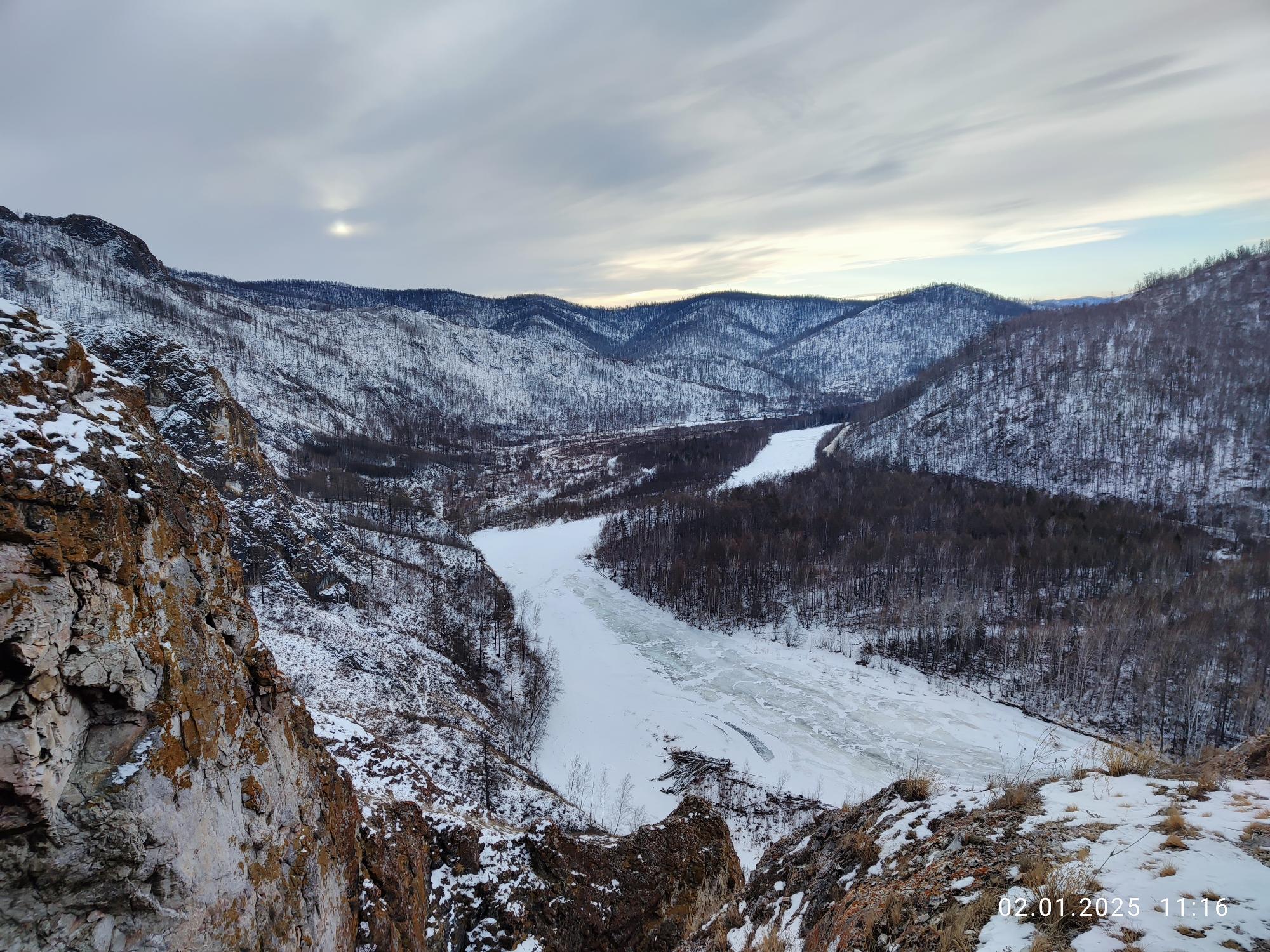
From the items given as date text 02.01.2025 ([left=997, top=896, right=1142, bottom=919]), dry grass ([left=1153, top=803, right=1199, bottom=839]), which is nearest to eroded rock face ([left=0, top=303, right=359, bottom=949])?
date text 02.01.2025 ([left=997, top=896, right=1142, bottom=919])

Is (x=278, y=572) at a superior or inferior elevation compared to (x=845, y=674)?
superior

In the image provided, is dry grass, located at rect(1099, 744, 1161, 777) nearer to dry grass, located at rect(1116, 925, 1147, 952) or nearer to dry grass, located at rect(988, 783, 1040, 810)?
dry grass, located at rect(988, 783, 1040, 810)

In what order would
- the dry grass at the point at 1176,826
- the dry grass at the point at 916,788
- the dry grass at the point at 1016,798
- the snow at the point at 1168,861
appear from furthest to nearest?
the dry grass at the point at 916,788 < the dry grass at the point at 1016,798 < the dry grass at the point at 1176,826 < the snow at the point at 1168,861

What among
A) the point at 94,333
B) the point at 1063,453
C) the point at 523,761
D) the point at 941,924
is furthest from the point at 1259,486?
the point at 94,333

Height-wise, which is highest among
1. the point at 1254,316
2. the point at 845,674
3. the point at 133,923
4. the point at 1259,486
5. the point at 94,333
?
the point at 1254,316

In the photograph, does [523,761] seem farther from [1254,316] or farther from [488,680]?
[1254,316]

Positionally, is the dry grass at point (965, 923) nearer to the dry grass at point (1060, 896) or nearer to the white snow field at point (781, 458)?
the dry grass at point (1060, 896)

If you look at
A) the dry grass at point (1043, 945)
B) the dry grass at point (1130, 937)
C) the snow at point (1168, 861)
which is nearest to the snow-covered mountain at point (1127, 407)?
the snow at point (1168, 861)
